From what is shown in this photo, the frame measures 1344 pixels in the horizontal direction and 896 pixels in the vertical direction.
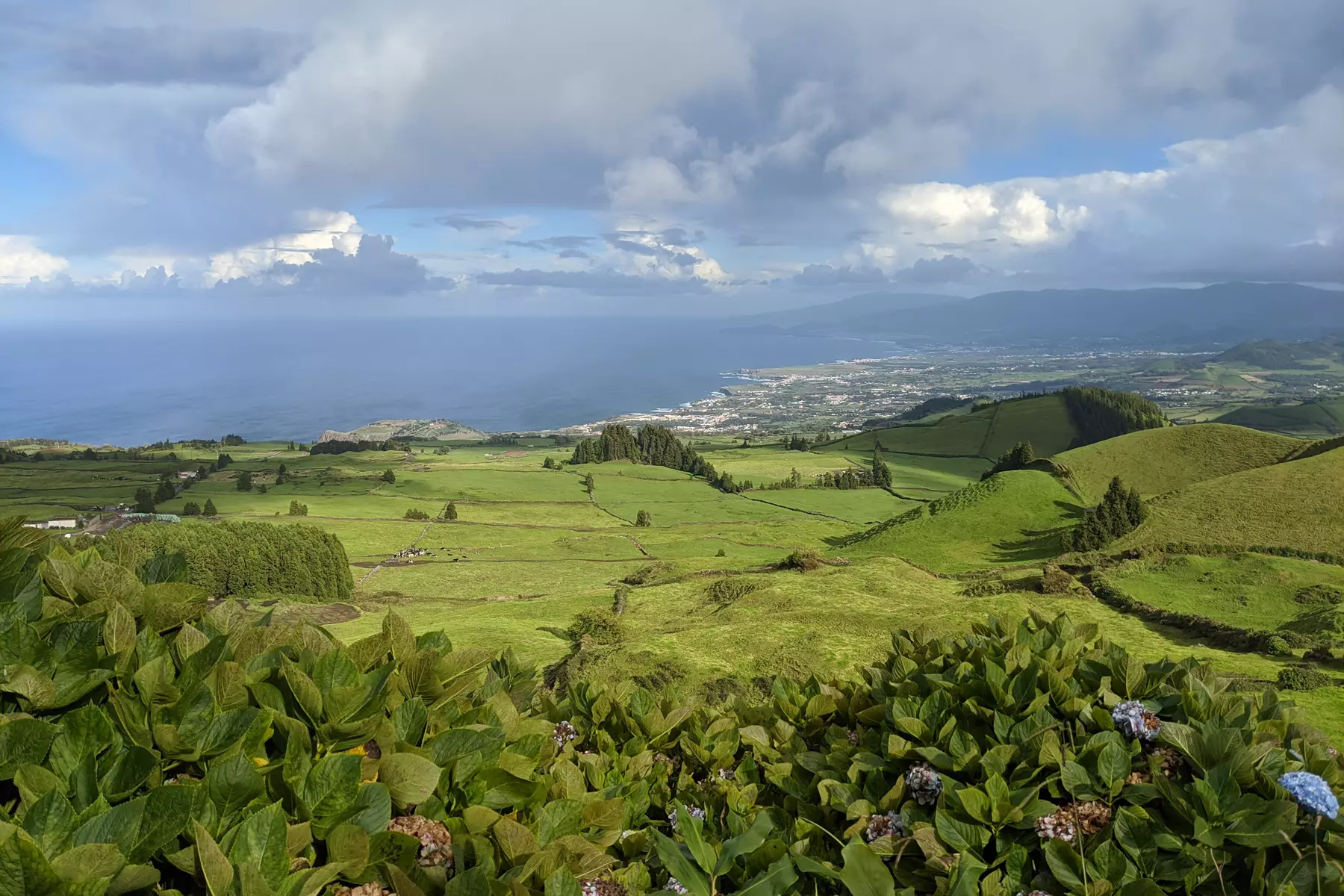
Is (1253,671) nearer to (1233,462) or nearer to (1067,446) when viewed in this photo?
(1233,462)

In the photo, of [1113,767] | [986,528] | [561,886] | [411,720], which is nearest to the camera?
[561,886]

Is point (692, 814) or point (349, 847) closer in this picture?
point (349, 847)

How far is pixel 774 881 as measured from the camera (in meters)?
2.45

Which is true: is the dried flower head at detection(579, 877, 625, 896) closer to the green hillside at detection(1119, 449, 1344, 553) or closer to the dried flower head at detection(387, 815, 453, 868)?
the dried flower head at detection(387, 815, 453, 868)

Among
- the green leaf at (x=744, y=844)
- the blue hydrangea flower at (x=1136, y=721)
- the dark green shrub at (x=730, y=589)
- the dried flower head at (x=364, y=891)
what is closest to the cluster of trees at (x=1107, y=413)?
the dark green shrub at (x=730, y=589)

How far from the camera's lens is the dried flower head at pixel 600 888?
245 centimetres

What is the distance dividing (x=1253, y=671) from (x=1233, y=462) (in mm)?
48589

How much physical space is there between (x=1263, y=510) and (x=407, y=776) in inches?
1836

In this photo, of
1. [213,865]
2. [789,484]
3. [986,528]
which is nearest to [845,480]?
[789,484]

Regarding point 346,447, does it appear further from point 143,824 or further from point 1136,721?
point 1136,721

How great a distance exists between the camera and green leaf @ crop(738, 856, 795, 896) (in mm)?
2363

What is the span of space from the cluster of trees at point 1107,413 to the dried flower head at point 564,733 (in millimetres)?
110865

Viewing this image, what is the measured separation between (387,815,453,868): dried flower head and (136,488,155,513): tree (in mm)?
81429

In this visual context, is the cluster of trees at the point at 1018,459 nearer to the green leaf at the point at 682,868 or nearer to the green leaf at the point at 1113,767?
the green leaf at the point at 1113,767
